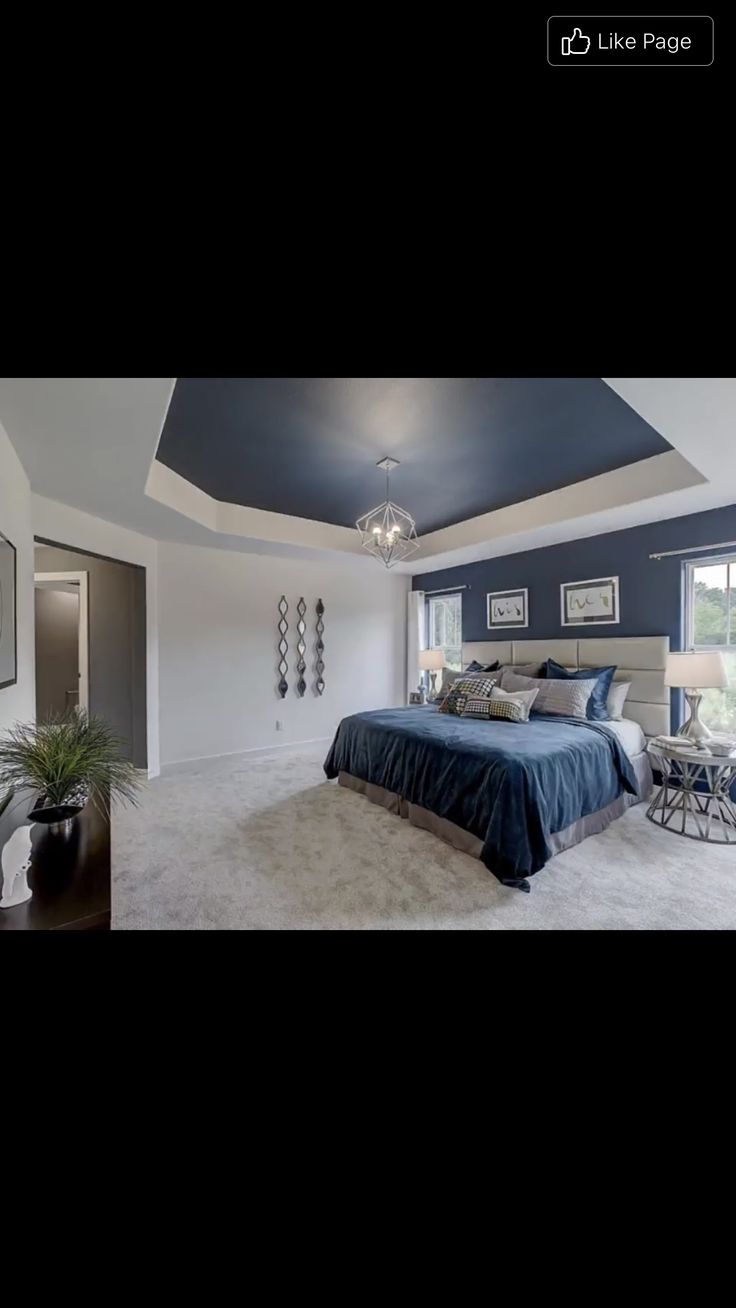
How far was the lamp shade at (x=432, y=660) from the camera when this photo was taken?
5207 mm

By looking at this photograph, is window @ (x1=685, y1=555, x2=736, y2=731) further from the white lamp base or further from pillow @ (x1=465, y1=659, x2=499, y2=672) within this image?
pillow @ (x1=465, y1=659, x2=499, y2=672)

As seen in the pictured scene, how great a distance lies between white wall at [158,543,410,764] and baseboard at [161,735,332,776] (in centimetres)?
4

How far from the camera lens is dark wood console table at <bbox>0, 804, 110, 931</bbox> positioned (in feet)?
3.25

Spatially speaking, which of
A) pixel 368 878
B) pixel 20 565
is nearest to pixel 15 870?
pixel 368 878

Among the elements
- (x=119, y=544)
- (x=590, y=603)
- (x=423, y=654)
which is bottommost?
(x=423, y=654)

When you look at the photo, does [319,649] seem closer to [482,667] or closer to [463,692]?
[482,667]

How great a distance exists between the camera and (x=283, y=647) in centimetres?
531

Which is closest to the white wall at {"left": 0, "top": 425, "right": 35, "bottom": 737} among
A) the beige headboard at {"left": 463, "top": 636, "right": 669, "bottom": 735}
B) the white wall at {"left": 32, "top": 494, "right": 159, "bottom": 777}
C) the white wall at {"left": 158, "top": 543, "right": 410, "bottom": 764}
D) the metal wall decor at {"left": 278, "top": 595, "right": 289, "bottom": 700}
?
the white wall at {"left": 32, "top": 494, "right": 159, "bottom": 777}

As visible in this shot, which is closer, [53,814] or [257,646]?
[53,814]

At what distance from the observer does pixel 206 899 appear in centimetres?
215

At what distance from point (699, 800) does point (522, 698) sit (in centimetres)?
145

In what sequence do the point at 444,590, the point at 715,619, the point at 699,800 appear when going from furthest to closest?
the point at 444,590
the point at 715,619
the point at 699,800

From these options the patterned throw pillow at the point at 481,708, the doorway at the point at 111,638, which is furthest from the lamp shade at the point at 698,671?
the doorway at the point at 111,638
